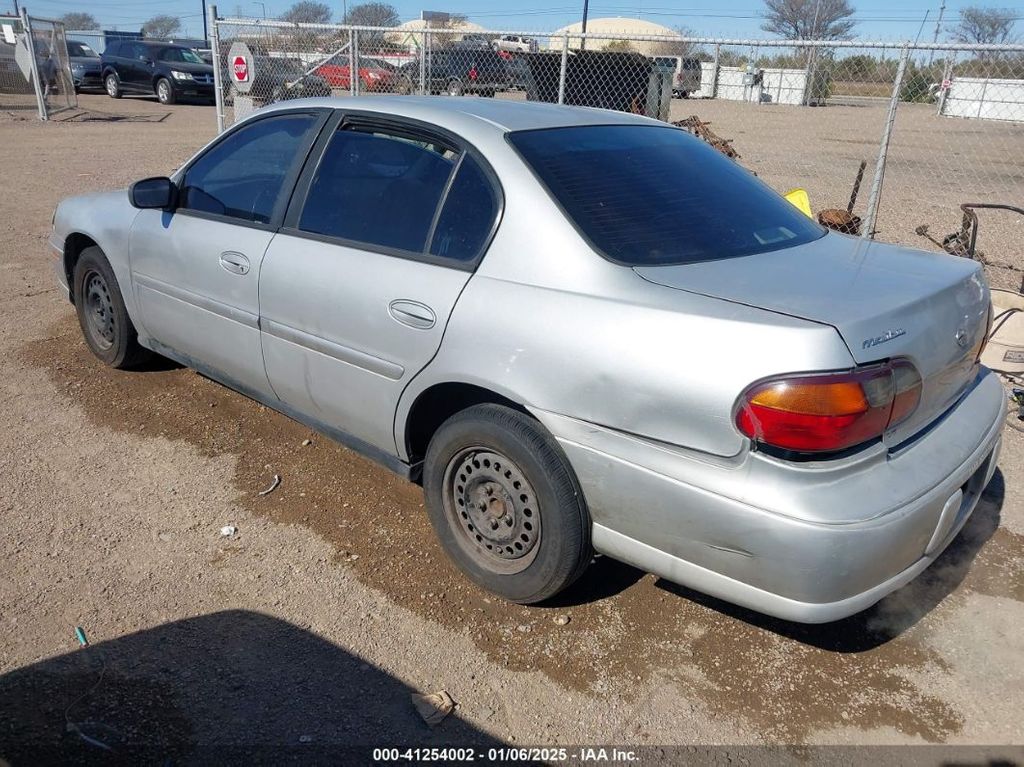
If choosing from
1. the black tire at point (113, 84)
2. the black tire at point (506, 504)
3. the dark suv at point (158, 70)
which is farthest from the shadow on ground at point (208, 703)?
the black tire at point (113, 84)

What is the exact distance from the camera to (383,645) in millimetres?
2758

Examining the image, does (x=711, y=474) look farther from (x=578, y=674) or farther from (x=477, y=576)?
(x=477, y=576)

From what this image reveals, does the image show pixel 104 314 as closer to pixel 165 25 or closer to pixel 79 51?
pixel 79 51

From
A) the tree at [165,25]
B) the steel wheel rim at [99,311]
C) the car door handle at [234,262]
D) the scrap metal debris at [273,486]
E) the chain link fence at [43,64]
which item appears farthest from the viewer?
the tree at [165,25]

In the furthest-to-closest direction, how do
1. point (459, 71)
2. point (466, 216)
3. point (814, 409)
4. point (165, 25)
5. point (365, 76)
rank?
point (165, 25) < point (365, 76) < point (459, 71) < point (466, 216) < point (814, 409)

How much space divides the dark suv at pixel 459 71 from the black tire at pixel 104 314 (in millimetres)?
10280

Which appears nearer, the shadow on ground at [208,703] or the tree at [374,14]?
the shadow on ground at [208,703]

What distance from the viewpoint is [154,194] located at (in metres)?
3.93

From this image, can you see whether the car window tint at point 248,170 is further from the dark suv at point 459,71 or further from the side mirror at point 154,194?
the dark suv at point 459,71

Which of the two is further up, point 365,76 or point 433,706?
point 365,76

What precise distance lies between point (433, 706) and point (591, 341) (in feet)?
4.06

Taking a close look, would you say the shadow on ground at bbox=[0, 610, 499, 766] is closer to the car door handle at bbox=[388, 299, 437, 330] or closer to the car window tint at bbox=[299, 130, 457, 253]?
the car door handle at bbox=[388, 299, 437, 330]

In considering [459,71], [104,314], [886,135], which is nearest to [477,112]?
[104,314]

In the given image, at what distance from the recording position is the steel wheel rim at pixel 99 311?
4695mm
